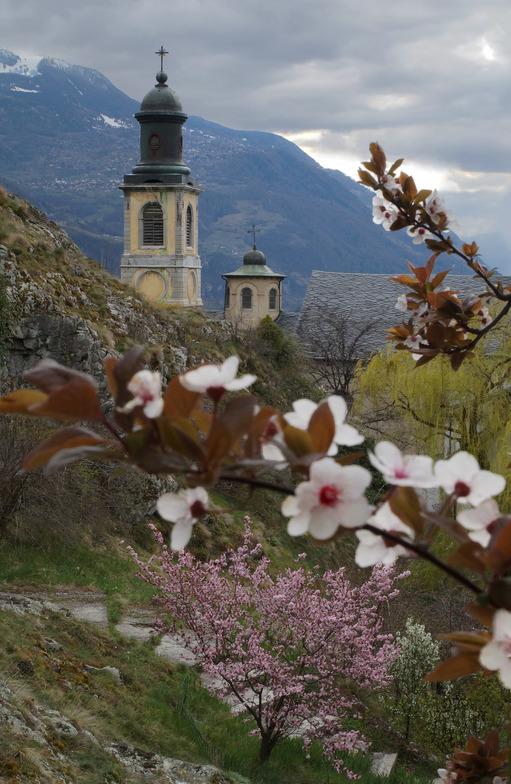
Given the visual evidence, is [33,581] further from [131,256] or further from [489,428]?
[131,256]

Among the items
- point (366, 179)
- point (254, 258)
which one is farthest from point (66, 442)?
point (254, 258)

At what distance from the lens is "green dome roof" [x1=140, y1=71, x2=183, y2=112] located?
36656 mm

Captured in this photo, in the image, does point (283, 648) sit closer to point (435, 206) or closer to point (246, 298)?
point (435, 206)

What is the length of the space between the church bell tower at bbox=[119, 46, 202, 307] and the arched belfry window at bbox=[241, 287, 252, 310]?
4.29 m

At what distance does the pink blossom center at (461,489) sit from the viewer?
3.12 feet

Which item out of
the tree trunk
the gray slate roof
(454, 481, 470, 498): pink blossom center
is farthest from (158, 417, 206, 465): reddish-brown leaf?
the gray slate roof

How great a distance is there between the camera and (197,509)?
98 cm

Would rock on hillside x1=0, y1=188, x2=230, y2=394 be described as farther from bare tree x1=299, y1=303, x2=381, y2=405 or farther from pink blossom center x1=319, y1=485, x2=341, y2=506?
pink blossom center x1=319, y1=485, x2=341, y2=506

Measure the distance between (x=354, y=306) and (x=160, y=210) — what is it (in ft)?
39.7

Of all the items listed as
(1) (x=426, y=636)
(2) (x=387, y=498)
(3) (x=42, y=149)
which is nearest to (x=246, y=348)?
(1) (x=426, y=636)

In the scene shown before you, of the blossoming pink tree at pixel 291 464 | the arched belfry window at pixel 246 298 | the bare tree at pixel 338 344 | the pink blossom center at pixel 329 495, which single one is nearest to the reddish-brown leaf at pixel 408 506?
the blossoming pink tree at pixel 291 464

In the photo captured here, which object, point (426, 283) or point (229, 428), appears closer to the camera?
point (229, 428)

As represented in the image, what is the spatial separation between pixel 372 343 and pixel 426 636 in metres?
21.3

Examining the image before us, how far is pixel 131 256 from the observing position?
38281 millimetres
